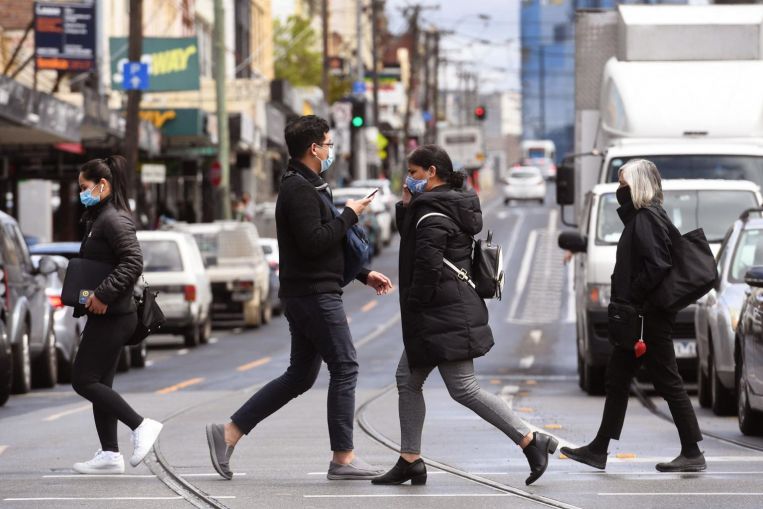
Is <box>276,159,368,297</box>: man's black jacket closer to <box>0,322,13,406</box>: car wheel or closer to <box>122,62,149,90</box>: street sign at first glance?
<box>0,322,13,406</box>: car wheel

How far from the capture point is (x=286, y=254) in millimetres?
10750

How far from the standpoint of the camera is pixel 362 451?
12930 millimetres

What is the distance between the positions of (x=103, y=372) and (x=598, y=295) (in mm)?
9054

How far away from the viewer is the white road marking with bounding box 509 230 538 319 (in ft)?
140

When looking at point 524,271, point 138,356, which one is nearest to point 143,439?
point 138,356

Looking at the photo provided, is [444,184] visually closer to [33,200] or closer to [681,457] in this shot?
[681,457]

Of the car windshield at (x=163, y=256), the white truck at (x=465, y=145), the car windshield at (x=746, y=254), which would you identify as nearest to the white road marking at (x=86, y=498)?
the car windshield at (x=746, y=254)

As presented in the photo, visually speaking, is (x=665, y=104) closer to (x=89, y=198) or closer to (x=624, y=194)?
(x=624, y=194)

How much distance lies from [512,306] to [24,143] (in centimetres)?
1085

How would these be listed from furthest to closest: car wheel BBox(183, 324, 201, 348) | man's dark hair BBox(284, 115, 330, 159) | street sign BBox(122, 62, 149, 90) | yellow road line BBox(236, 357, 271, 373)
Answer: street sign BBox(122, 62, 149, 90) < car wheel BBox(183, 324, 201, 348) < yellow road line BBox(236, 357, 271, 373) < man's dark hair BBox(284, 115, 330, 159)

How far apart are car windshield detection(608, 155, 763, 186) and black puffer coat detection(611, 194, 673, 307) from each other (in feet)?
31.9

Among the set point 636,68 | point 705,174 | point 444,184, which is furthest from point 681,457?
point 636,68

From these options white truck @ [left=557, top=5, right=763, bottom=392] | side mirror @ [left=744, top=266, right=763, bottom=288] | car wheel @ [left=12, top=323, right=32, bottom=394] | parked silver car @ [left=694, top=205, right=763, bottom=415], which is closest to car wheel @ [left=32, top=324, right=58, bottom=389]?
car wheel @ [left=12, top=323, right=32, bottom=394]

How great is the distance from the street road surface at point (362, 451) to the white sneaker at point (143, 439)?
128mm
